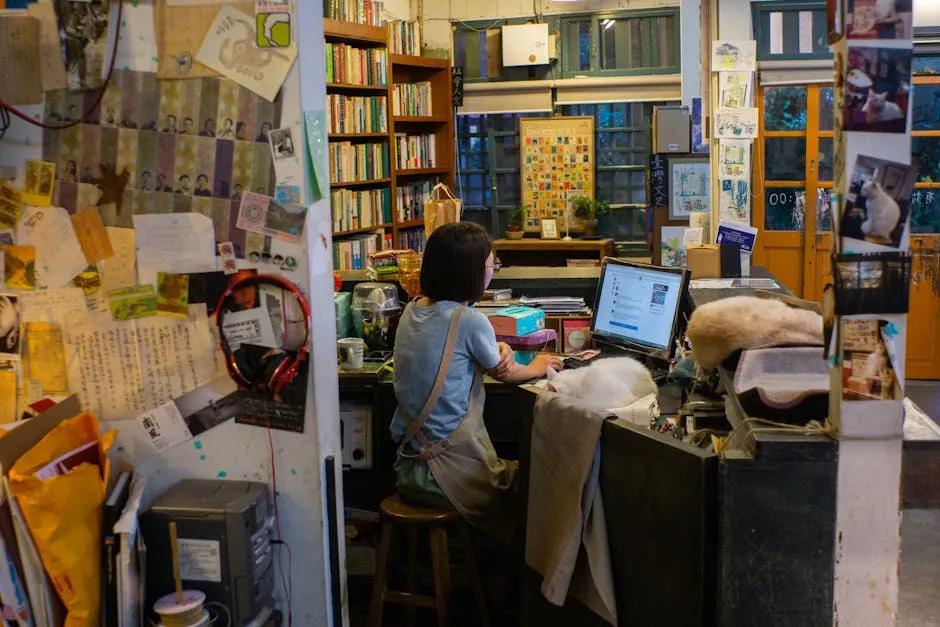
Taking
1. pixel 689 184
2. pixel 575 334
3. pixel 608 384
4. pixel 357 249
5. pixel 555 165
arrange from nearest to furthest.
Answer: pixel 608 384 → pixel 575 334 → pixel 689 184 → pixel 357 249 → pixel 555 165

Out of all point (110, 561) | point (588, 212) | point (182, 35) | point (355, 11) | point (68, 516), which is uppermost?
point (355, 11)

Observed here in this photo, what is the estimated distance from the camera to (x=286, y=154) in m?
2.33

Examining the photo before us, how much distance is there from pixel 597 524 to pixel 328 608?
0.75 m

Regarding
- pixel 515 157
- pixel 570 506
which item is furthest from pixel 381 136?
pixel 570 506

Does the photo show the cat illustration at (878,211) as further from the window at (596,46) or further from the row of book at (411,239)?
the window at (596,46)

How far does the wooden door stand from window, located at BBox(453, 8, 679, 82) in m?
1.16

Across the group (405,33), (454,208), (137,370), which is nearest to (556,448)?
(137,370)

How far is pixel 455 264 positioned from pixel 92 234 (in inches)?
43.3

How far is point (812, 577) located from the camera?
78.1 inches

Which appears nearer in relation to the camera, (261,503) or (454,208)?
(261,503)

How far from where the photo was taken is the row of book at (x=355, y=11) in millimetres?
6609

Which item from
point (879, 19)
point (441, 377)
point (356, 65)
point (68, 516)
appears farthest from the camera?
point (356, 65)

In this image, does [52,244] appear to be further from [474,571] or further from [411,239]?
[411,239]

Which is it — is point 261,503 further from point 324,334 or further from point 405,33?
point 405,33
